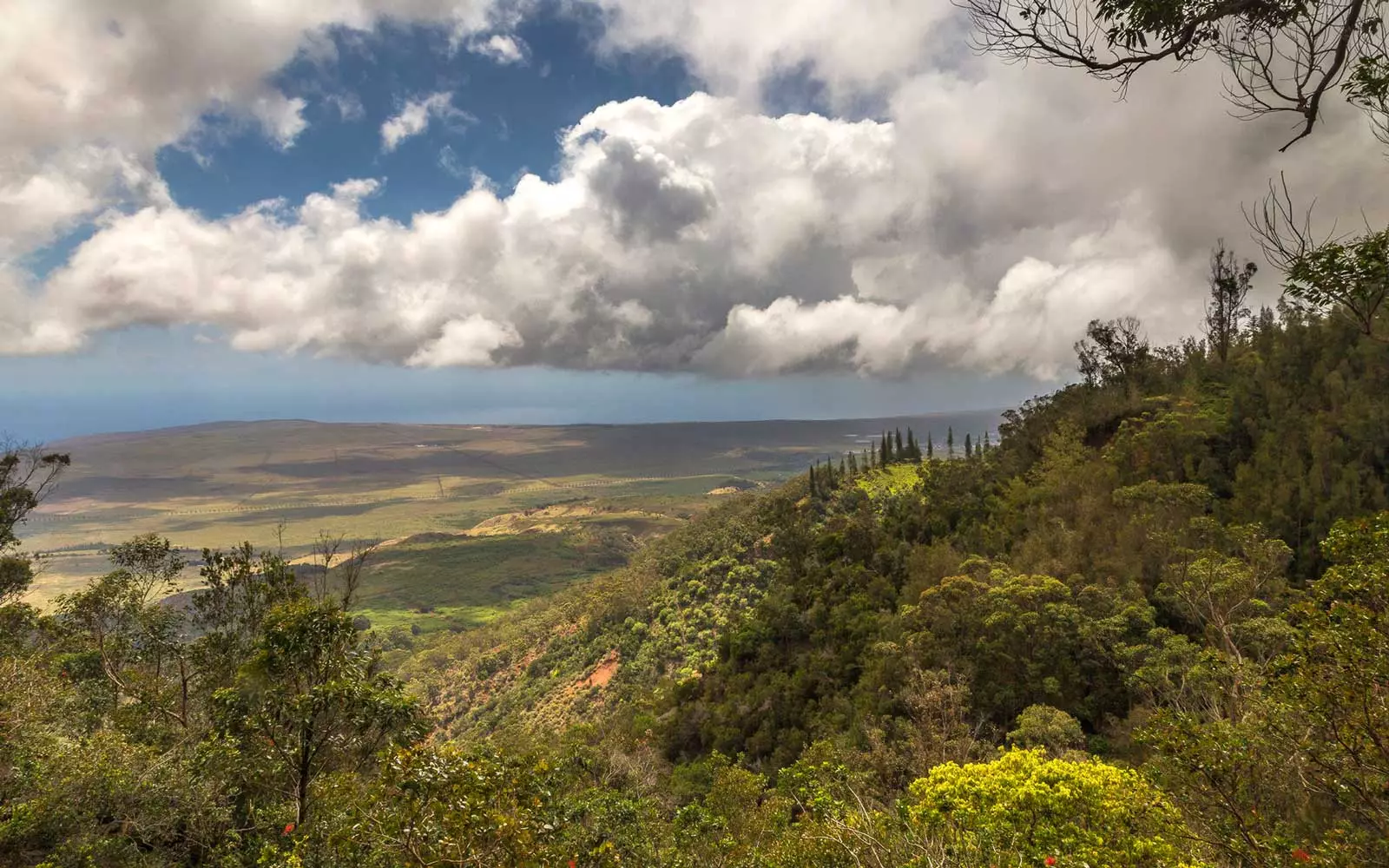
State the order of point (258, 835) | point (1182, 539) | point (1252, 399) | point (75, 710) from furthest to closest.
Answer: point (1252, 399)
point (1182, 539)
point (75, 710)
point (258, 835)

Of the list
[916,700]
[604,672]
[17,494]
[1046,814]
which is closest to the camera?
[1046,814]

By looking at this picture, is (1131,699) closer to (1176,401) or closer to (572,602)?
(1176,401)

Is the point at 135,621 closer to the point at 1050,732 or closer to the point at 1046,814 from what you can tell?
the point at 1046,814

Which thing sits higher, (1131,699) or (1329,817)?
(1329,817)

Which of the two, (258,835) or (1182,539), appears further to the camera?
(1182,539)

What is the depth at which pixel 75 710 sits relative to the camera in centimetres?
2112

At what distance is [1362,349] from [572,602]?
121171 millimetres

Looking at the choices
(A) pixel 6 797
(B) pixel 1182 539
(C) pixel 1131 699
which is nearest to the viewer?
(A) pixel 6 797

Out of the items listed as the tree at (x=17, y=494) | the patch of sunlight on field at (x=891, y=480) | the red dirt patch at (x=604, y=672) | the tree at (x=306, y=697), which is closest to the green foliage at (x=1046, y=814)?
the tree at (x=306, y=697)

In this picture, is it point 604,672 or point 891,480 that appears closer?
point 604,672

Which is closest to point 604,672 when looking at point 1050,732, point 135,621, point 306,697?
point 135,621

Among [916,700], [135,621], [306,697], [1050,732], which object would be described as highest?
[306,697]

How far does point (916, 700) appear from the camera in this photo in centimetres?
2634

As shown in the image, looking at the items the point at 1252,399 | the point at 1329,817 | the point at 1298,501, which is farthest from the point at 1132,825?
the point at 1252,399
